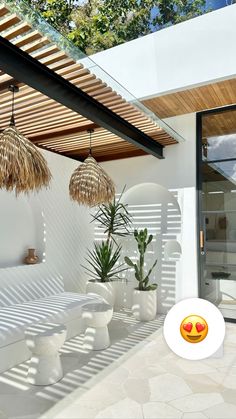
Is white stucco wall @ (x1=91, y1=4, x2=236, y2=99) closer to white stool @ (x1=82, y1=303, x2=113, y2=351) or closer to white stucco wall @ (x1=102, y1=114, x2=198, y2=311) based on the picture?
white stucco wall @ (x1=102, y1=114, x2=198, y2=311)

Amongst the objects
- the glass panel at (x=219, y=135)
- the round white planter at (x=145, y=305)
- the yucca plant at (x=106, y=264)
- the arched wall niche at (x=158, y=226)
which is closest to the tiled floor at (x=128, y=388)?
the round white planter at (x=145, y=305)

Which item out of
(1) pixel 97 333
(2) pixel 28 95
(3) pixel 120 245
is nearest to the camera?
(2) pixel 28 95

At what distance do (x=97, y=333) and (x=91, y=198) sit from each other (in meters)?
1.78

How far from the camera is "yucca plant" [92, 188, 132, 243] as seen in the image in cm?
575

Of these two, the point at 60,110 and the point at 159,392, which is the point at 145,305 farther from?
the point at 60,110

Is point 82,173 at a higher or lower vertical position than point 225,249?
higher

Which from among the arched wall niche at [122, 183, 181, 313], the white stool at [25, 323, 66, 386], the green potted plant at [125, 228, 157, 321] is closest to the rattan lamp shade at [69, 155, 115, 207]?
the green potted plant at [125, 228, 157, 321]

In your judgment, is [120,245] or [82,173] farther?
[120,245]

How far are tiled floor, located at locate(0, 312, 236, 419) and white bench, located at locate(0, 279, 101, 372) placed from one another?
170 millimetres

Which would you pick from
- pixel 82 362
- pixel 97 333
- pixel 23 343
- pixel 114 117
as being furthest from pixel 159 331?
pixel 114 117

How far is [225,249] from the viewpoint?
16.2 feet

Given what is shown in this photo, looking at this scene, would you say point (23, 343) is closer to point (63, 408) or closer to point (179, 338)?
point (63, 408)

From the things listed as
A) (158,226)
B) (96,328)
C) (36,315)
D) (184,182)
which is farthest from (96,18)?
(96,328)

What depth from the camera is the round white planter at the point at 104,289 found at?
5.41 metres
